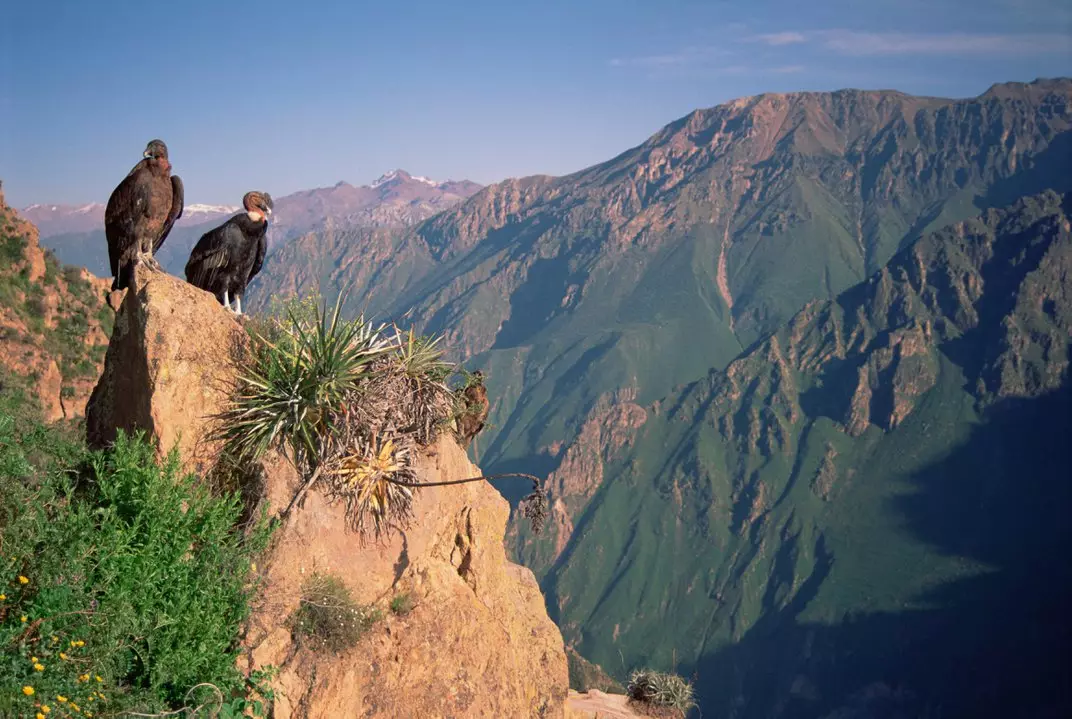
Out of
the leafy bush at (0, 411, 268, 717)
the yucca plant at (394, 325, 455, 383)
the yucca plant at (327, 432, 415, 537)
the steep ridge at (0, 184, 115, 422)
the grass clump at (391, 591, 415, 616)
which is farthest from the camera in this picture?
the steep ridge at (0, 184, 115, 422)

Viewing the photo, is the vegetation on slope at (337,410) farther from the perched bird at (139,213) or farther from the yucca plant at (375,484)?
the perched bird at (139,213)

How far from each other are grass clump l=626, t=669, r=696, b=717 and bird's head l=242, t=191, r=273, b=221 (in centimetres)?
1585

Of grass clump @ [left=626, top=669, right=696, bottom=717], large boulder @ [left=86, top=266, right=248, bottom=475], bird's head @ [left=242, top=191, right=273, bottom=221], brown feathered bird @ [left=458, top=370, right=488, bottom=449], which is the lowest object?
grass clump @ [left=626, top=669, right=696, bottom=717]

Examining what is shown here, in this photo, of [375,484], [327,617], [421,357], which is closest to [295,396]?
[375,484]

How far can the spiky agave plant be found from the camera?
33.2ft

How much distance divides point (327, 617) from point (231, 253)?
18.7 feet

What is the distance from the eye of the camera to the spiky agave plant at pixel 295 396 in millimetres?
10117

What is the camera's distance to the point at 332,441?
34.2 feet

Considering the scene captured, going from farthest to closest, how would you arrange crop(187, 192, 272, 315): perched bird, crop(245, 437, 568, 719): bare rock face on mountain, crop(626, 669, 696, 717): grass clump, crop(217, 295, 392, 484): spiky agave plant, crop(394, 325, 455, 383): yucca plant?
1. crop(626, 669, 696, 717): grass clump
2. crop(187, 192, 272, 315): perched bird
3. crop(394, 325, 455, 383): yucca plant
4. crop(217, 295, 392, 484): spiky agave plant
5. crop(245, 437, 568, 719): bare rock face on mountain

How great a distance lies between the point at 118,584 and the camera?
7.91 metres

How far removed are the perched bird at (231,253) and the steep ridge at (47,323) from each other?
72.1 ft

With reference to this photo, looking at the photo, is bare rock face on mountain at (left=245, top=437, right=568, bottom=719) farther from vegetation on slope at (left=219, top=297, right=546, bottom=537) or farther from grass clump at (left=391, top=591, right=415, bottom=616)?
vegetation on slope at (left=219, top=297, right=546, bottom=537)

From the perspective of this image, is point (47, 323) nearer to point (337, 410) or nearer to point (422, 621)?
point (337, 410)

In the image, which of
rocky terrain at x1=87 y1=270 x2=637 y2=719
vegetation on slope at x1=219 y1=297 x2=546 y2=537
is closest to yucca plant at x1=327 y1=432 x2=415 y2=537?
vegetation on slope at x1=219 y1=297 x2=546 y2=537
